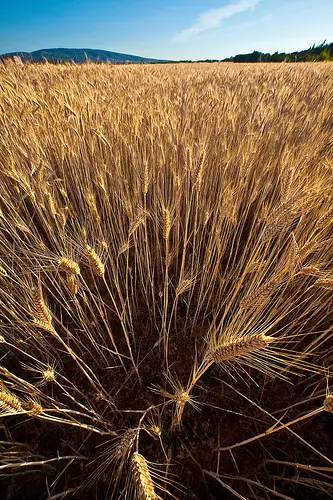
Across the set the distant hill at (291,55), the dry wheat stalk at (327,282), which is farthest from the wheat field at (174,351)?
the distant hill at (291,55)

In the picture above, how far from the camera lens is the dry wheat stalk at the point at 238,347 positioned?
1.82ft

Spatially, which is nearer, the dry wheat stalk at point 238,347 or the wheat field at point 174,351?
the dry wheat stalk at point 238,347

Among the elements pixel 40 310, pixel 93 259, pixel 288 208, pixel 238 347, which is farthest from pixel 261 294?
pixel 40 310

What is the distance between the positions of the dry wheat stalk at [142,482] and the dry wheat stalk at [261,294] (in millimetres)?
454

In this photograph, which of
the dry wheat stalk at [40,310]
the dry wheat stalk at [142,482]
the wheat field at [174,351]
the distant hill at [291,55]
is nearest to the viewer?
the dry wheat stalk at [142,482]

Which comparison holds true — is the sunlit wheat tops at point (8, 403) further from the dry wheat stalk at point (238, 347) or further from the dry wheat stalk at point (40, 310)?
the dry wheat stalk at point (238, 347)

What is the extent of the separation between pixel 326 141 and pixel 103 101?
5.44 ft

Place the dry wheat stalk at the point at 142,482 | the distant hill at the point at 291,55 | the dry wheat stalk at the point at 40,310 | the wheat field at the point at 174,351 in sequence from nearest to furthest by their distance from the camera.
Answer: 1. the dry wheat stalk at the point at 142,482
2. the dry wheat stalk at the point at 40,310
3. the wheat field at the point at 174,351
4. the distant hill at the point at 291,55

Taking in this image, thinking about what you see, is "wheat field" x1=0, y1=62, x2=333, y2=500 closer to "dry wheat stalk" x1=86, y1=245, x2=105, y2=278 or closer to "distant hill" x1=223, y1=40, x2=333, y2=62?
"dry wheat stalk" x1=86, y1=245, x2=105, y2=278

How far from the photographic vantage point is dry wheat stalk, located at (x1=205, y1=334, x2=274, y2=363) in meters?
0.56

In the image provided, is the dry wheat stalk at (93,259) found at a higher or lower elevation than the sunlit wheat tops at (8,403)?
higher

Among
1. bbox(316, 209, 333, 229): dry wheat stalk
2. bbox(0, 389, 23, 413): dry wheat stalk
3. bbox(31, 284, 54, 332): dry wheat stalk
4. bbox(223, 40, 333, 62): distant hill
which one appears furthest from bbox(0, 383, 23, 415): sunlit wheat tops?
bbox(223, 40, 333, 62): distant hill

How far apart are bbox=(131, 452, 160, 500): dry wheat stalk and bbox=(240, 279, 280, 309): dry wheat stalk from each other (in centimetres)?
45

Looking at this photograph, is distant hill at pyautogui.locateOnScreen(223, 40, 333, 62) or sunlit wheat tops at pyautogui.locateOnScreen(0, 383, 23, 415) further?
distant hill at pyautogui.locateOnScreen(223, 40, 333, 62)
